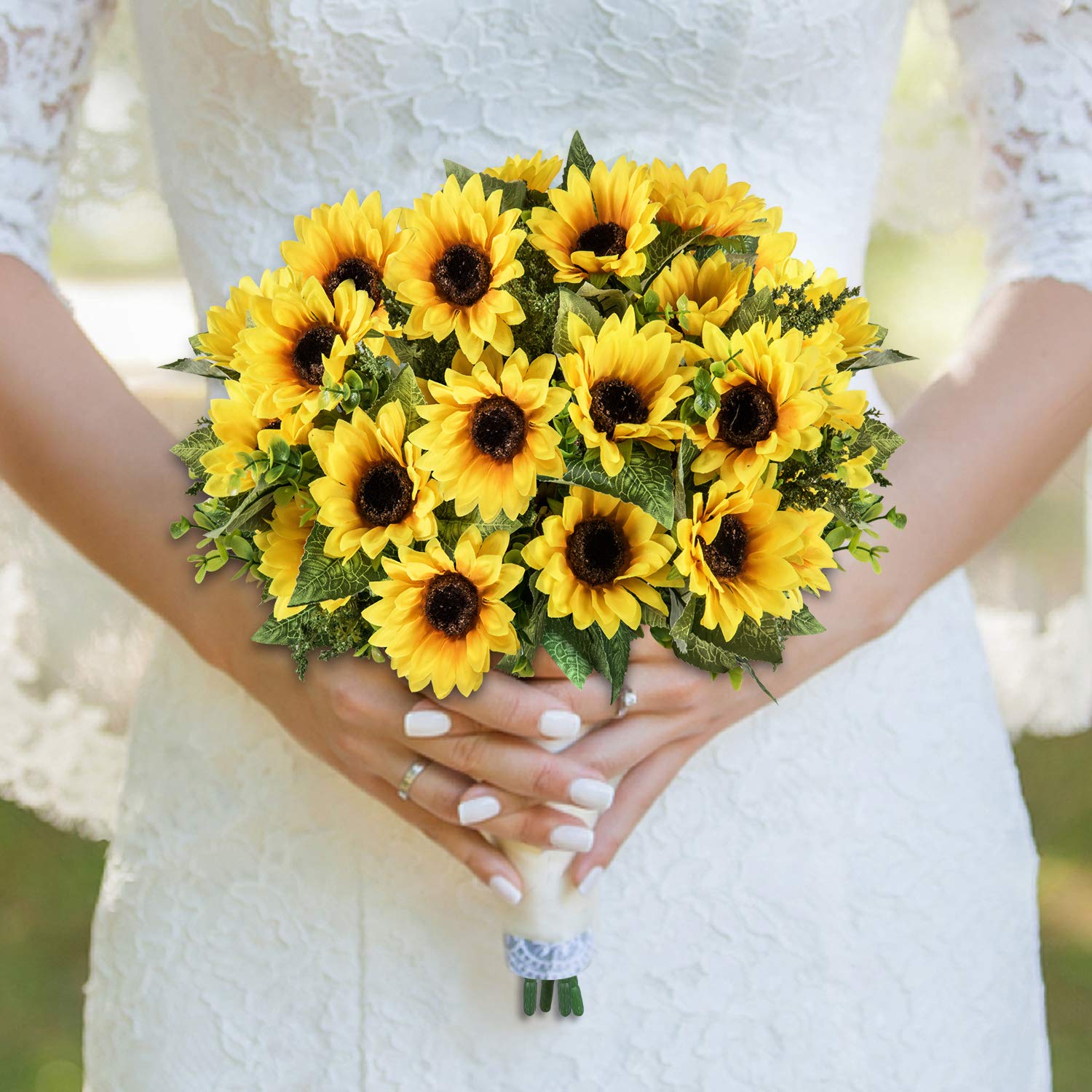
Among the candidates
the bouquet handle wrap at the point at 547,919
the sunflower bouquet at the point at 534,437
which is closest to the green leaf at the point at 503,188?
the sunflower bouquet at the point at 534,437

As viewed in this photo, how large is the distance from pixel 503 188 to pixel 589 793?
1.33ft

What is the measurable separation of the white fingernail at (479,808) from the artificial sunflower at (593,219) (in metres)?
0.36

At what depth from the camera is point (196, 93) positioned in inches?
38.1

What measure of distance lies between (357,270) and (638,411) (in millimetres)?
209

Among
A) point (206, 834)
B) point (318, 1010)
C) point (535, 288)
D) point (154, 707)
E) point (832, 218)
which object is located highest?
point (832, 218)

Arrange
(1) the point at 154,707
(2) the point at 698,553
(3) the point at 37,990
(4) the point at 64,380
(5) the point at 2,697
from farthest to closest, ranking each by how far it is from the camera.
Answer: (3) the point at 37,990, (5) the point at 2,697, (1) the point at 154,707, (4) the point at 64,380, (2) the point at 698,553

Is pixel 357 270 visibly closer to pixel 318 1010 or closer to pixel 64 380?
pixel 64 380

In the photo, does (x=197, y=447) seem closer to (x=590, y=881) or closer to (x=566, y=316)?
(x=566, y=316)

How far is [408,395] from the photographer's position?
638mm

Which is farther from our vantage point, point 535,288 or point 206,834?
point 206,834

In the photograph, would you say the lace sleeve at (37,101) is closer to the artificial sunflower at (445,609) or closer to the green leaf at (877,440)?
the artificial sunflower at (445,609)

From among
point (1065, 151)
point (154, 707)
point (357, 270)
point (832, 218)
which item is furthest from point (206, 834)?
point (1065, 151)

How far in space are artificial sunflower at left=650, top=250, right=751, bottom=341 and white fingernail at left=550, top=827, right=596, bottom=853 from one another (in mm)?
344

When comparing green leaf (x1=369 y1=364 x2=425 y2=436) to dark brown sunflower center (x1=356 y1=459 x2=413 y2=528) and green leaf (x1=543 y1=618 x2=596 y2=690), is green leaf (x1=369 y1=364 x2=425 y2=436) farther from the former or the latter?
green leaf (x1=543 y1=618 x2=596 y2=690)
